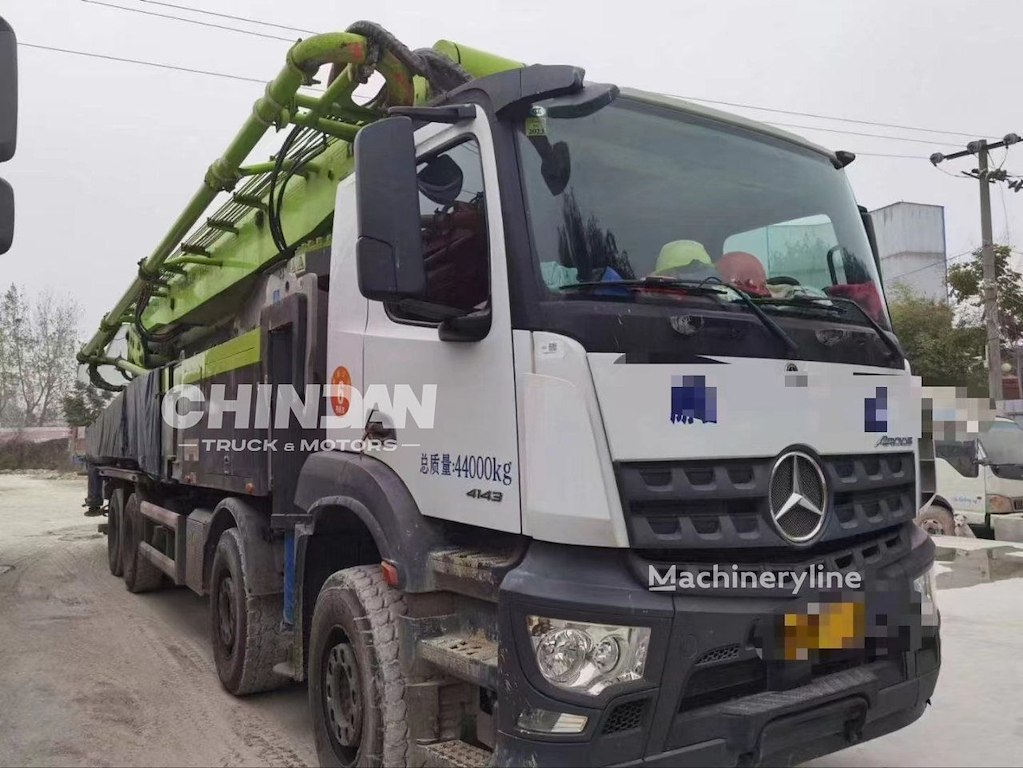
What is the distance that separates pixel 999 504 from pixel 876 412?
9.31 meters

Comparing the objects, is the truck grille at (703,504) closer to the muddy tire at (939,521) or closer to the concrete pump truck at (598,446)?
the concrete pump truck at (598,446)

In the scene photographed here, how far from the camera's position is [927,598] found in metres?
3.10

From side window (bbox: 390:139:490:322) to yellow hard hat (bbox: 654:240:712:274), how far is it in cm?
59

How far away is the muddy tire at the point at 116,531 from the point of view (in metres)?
9.20

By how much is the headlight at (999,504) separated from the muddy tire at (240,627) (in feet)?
31.7

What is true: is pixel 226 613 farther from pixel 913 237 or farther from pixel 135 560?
pixel 913 237

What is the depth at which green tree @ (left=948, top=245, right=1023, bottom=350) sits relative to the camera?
25.4 m

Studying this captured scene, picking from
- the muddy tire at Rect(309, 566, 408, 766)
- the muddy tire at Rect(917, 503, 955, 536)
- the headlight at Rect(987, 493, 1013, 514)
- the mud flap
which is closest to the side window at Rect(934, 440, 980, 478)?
the headlight at Rect(987, 493, 1013, 514)

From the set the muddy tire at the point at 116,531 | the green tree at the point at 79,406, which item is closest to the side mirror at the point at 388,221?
the muddy tire at the point at 116,531

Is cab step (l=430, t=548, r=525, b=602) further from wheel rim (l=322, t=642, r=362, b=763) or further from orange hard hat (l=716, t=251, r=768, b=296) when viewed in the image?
orange hard hat (l=716, t=251, r=768, b=296)

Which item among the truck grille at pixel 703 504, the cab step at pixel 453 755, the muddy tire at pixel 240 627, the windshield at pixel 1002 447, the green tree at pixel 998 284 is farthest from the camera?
the green tree at pixel 998 284

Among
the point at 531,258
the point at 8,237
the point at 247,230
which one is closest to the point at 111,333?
the point at 247,230

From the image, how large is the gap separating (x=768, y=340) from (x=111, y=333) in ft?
34.1

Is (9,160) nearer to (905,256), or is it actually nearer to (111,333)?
(111,333)
